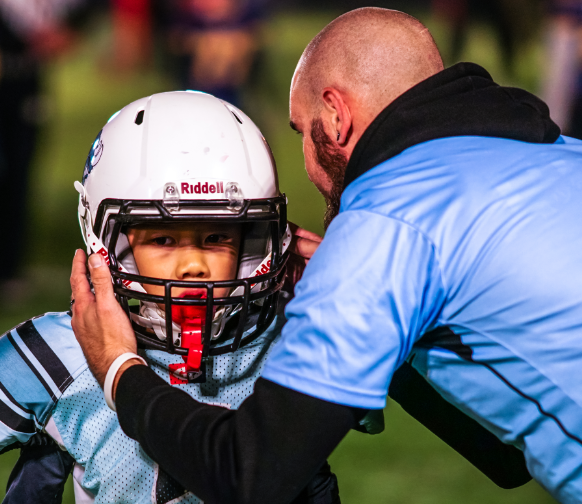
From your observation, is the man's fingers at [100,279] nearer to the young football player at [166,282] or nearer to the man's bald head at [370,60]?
the young football player at [166,282]

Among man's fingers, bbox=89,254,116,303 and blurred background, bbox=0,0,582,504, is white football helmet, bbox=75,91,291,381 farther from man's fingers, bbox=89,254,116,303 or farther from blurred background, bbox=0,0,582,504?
blurred background, bbox=0,0,582,504

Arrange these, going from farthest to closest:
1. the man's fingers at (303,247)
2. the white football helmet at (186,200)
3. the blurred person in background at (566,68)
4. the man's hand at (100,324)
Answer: the blurred person in background at (566,68), the man's fingers at (303,247), the white football helmet at (186,200), the man's hand at (100,324)

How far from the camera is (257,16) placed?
8.28m

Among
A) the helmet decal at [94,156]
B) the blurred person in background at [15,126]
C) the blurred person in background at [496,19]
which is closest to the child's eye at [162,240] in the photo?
the helmet decal at [94,156]

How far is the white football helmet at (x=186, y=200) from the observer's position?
5.72ft

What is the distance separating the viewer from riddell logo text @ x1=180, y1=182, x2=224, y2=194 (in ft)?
5.90

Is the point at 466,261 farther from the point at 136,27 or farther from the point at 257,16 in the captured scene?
the point at 136,27

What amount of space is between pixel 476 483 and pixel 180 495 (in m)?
1.85

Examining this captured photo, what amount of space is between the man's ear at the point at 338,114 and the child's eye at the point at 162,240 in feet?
1.55

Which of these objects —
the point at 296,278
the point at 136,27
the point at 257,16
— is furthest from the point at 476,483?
the point at 136,27

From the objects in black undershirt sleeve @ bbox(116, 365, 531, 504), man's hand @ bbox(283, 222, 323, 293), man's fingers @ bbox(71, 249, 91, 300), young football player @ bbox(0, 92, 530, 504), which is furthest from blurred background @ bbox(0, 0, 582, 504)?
black undershirt sleeve @ bbox(116, 365, 531, 504)

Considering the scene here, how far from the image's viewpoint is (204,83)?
7.32 m

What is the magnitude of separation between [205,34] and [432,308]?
6.54 meters

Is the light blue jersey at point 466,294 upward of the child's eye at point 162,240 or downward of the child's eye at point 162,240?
upward
